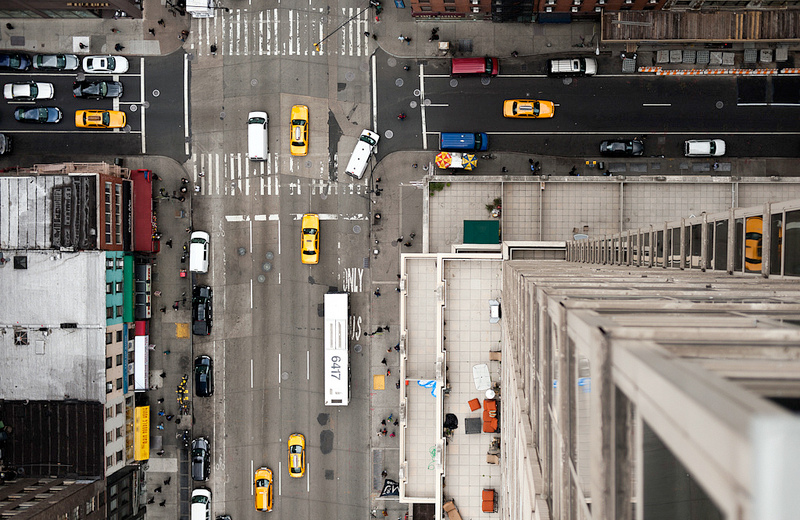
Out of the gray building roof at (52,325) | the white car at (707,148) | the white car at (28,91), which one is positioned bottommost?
the gray building roof at (52,325)

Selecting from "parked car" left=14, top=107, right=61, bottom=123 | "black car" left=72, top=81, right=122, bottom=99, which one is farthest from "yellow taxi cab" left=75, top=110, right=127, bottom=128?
"parked car" left=14, top=107, right=61, bottom=123

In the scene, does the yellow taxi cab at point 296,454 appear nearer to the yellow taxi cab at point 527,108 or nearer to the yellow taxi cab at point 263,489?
the yellow taxi cab at point 263,489

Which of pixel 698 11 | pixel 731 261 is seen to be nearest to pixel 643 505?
pixel 731 261

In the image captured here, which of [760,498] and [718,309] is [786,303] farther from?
[760,498]

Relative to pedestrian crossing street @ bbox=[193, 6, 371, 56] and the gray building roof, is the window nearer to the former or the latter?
the gray building roof

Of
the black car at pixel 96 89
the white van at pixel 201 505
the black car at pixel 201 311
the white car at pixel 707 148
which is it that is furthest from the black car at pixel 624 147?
the white van at pixel 201 505

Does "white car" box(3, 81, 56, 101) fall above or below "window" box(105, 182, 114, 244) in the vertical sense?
above
